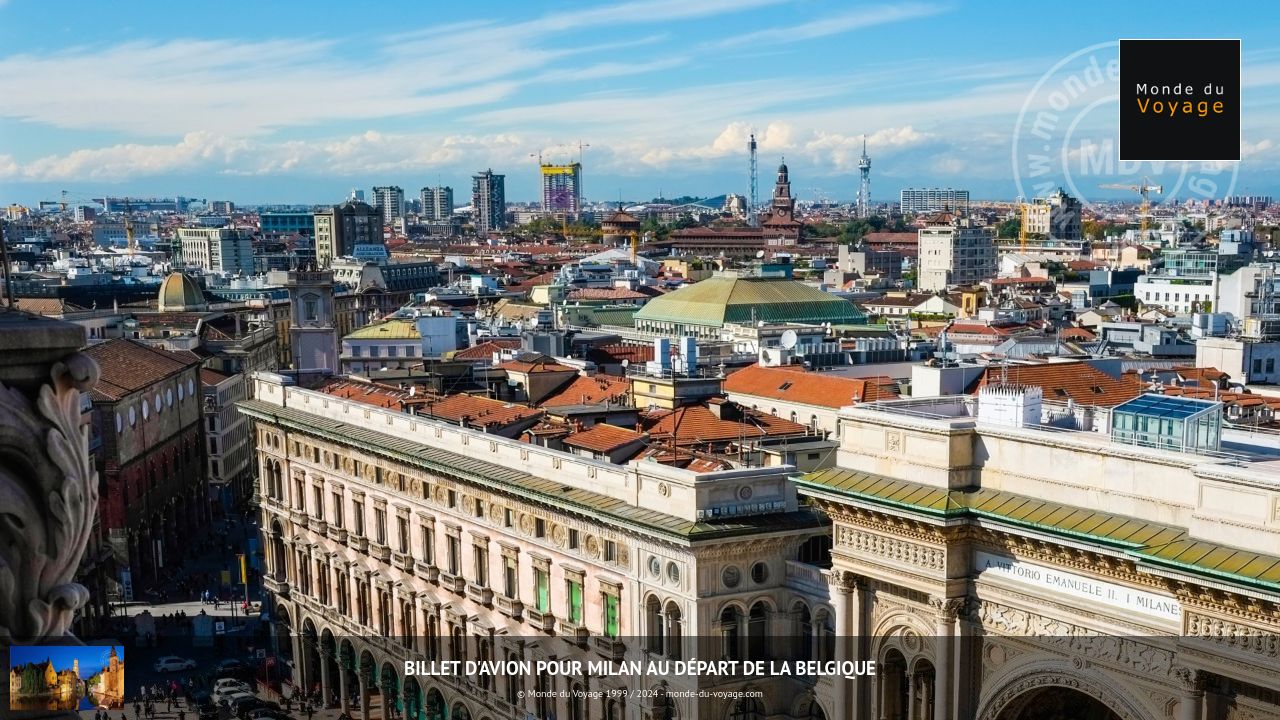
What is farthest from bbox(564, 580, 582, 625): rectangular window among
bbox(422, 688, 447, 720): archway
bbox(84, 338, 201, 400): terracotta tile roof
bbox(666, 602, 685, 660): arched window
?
bbox(84, 338, 201, 400): terracotta tile roof

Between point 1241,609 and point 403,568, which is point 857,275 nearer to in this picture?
point 403,568

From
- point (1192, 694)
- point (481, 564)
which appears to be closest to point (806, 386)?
point (481, 564)

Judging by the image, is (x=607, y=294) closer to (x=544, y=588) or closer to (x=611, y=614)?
(x=544, y=588)

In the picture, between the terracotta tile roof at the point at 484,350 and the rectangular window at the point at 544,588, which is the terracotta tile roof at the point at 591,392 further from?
the terracotta tile roof at the point at 484,350

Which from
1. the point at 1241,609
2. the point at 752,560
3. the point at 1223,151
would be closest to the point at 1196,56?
the point at 1223,151

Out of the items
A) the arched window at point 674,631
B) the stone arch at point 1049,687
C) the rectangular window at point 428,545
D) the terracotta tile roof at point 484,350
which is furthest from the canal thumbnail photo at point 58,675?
the terracotta tile roof at point 484,350

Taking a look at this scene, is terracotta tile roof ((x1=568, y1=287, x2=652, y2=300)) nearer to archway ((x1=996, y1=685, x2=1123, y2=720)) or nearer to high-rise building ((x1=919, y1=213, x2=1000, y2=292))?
high-rise building ((x1=919, y1=213, x2=1000, y2=292))
